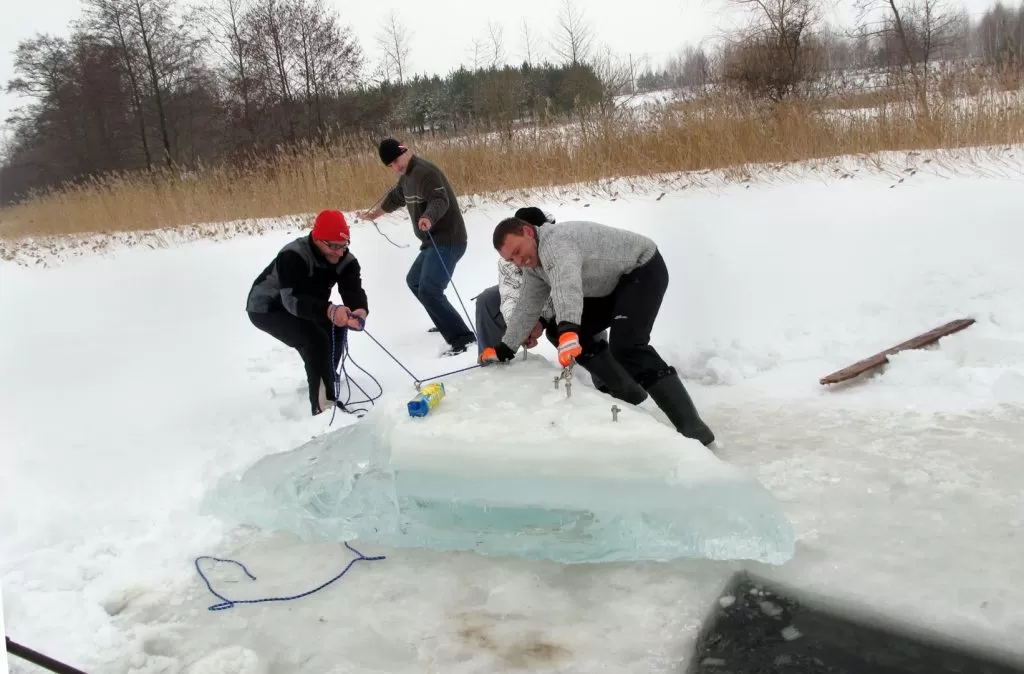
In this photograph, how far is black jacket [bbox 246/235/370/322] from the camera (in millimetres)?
3660

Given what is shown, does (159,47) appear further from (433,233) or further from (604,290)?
(604,290)

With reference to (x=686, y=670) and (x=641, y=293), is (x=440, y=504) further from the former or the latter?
(x=641, y=293)

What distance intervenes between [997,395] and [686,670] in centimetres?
237

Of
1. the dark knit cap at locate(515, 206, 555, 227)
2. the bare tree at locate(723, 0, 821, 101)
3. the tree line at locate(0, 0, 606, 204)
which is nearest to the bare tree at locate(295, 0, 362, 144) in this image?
the tree line at locate(0, 0, 606, 204)

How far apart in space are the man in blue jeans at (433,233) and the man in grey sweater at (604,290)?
61.0 inches

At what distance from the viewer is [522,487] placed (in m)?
2.52

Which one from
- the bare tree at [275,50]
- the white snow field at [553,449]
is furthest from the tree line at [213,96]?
the white snow field at [553,449]

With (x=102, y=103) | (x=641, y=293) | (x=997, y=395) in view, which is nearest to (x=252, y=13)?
(x=102, y=103)

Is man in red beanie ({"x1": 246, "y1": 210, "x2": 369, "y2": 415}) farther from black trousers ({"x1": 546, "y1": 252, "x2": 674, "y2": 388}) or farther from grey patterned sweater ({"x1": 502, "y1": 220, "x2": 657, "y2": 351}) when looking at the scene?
black trousers ({"x1": 546, "y1": 252, "x2": 674, "y2": 388})

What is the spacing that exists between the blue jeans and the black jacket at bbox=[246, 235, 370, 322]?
2.64 ft

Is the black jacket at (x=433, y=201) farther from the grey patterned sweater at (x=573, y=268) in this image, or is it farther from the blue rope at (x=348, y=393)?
the grey patterned sweater at (x=573, y=268)

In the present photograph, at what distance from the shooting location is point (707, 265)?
5531 mm

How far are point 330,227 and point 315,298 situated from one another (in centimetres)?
42

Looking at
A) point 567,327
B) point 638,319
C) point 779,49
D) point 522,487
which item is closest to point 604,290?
point 638,319
